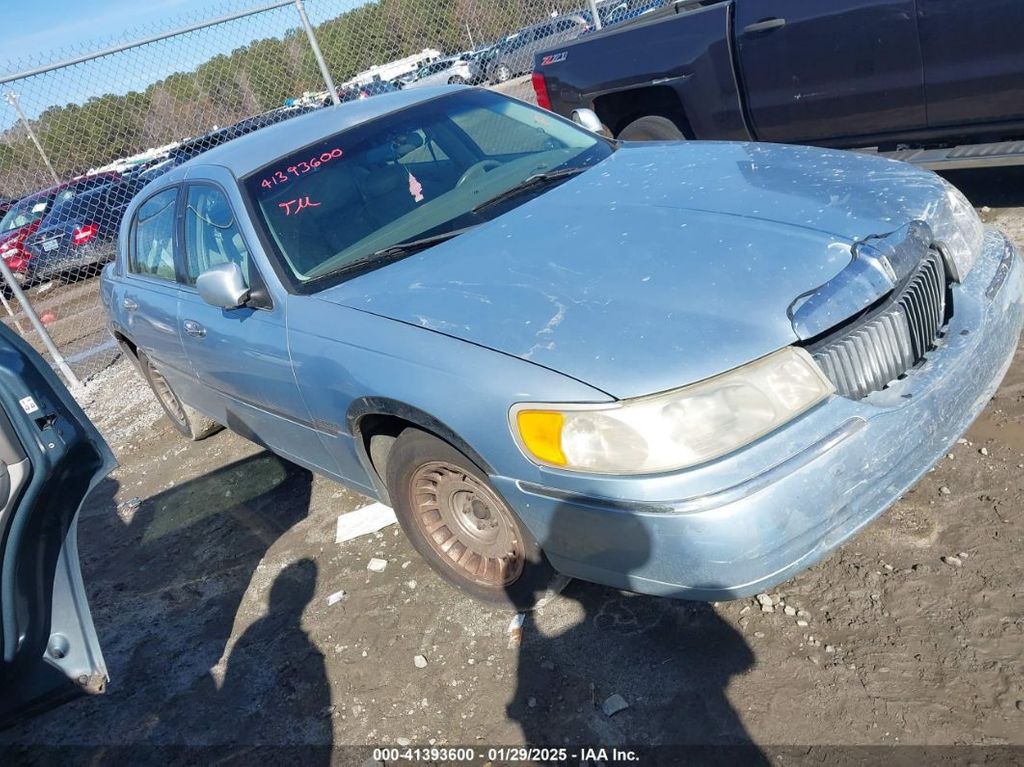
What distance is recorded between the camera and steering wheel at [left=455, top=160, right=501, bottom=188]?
146 inches

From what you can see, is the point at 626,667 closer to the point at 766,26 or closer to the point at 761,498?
the point at 761,498

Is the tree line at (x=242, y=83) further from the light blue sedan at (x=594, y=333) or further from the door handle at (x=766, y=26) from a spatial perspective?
the light blue sedan at (x=594, y=333)

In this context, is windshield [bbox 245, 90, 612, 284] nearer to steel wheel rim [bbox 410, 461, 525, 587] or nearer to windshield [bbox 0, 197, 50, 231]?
steel wheel rim [bbox 410, 461, 525, 587]

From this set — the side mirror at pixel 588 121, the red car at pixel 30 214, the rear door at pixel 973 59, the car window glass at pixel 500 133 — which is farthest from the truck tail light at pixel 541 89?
the red car at pixel 30 214

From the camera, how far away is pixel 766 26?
5.26m

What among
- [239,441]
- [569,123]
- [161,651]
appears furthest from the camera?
[239,441]

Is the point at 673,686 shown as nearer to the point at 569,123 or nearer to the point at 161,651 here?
the point at 161,651

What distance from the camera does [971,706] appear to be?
225 cm

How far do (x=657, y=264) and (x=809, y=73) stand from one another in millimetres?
3305

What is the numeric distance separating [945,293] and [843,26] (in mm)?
2911

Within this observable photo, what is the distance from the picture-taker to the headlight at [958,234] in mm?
2824

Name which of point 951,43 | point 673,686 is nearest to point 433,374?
point 673,686

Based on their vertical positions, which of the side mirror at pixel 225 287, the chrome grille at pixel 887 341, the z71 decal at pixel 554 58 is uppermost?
the z71 decal at pixel 554 58

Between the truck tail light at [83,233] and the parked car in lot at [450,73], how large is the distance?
5.18m
